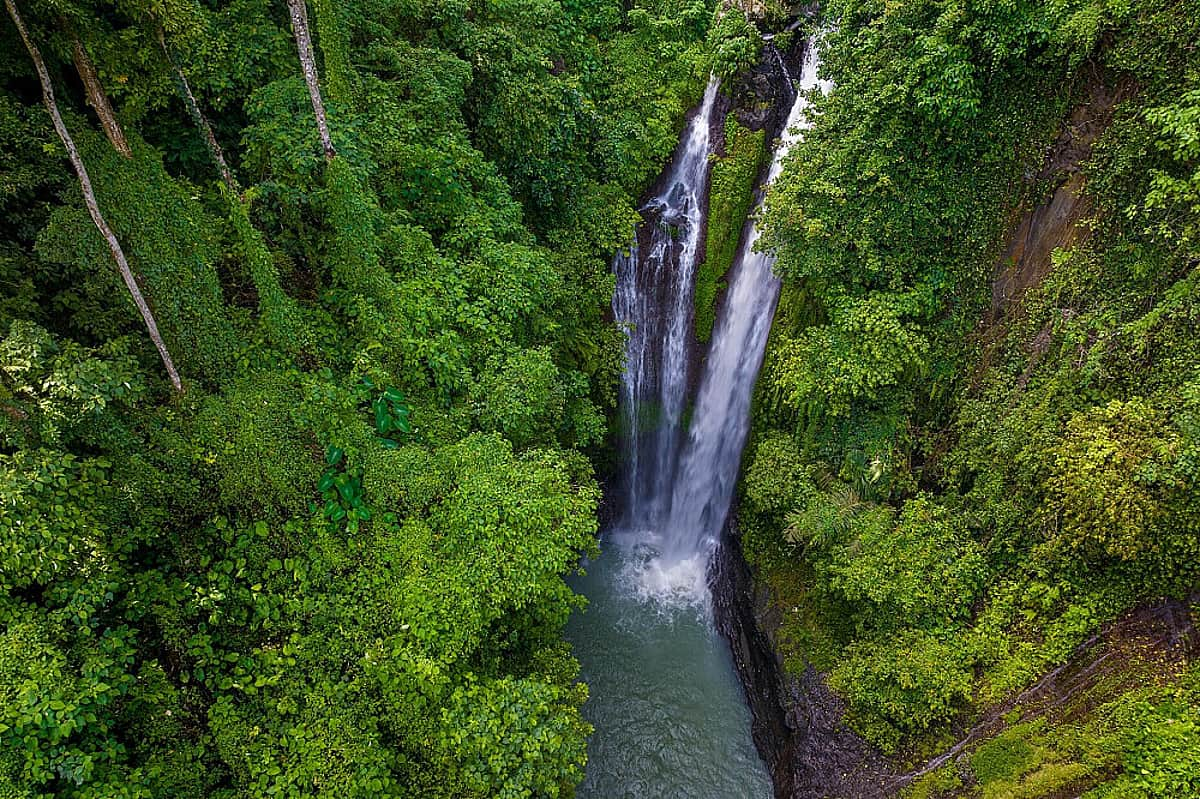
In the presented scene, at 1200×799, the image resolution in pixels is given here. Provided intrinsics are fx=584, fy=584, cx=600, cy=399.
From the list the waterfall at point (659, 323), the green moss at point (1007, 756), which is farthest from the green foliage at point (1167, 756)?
the waterfall at point (659, 323)

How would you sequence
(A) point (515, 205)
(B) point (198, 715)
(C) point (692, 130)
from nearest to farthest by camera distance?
1. (B) point (198, 715)
2. (A) point (515, 205)
3. (C) point (692, 130)

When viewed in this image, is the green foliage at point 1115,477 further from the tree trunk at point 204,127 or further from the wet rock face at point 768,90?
the tree trunk at point 204,127

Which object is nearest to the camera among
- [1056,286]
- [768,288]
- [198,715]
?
[198,715]

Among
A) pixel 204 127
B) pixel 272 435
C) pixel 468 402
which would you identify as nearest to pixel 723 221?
pixel 468 402

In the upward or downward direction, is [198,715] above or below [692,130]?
below

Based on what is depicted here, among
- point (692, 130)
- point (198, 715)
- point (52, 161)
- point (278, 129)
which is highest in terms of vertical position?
point (692, 130)

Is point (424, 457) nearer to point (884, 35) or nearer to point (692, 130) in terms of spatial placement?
point (884, 35)

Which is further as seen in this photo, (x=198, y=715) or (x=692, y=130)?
(x=692, y=130)


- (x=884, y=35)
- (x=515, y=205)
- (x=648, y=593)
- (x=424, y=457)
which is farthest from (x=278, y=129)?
(x=648, y=593)

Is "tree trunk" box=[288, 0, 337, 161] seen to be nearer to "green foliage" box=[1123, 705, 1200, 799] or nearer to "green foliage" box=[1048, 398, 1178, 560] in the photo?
"green foliage" box=[1048, 398, 1178, 560]
